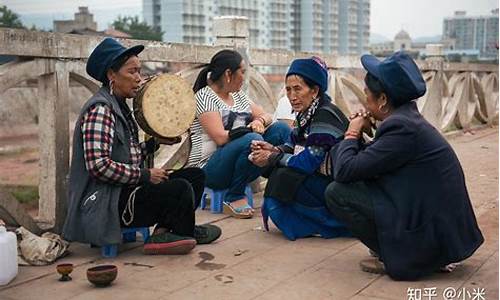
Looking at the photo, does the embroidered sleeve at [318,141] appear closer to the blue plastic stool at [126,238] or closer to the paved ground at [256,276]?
the paved ground at [256,276]

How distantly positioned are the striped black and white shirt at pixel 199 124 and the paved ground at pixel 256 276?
2.65 ft

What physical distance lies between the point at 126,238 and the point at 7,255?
3.70ft

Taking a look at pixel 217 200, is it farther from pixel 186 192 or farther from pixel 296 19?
pixel 296 19

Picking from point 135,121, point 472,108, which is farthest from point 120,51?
point 472,108

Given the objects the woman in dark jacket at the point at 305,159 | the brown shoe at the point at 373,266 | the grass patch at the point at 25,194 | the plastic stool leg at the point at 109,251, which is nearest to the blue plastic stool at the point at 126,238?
the plastic stool leg at the point at 109,251

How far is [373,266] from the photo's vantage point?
4.22m

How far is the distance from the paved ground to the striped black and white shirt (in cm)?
81

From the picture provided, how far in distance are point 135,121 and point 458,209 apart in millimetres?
2022

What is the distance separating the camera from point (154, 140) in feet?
15.8

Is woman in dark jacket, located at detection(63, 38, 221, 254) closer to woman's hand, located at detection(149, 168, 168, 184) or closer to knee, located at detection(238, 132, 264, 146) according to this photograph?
woman's hand, located at detection(149, 168, 168, 184)

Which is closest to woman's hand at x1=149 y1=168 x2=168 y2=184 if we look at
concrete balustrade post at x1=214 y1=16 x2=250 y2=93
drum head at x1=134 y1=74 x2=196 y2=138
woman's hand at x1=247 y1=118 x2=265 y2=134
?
drum head at x1=134 y1=74 x2=196 y2=138

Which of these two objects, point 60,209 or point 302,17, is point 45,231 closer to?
point 60,209

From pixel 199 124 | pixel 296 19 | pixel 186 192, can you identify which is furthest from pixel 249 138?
pixel 296 19

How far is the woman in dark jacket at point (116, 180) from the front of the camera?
14.2 ft
